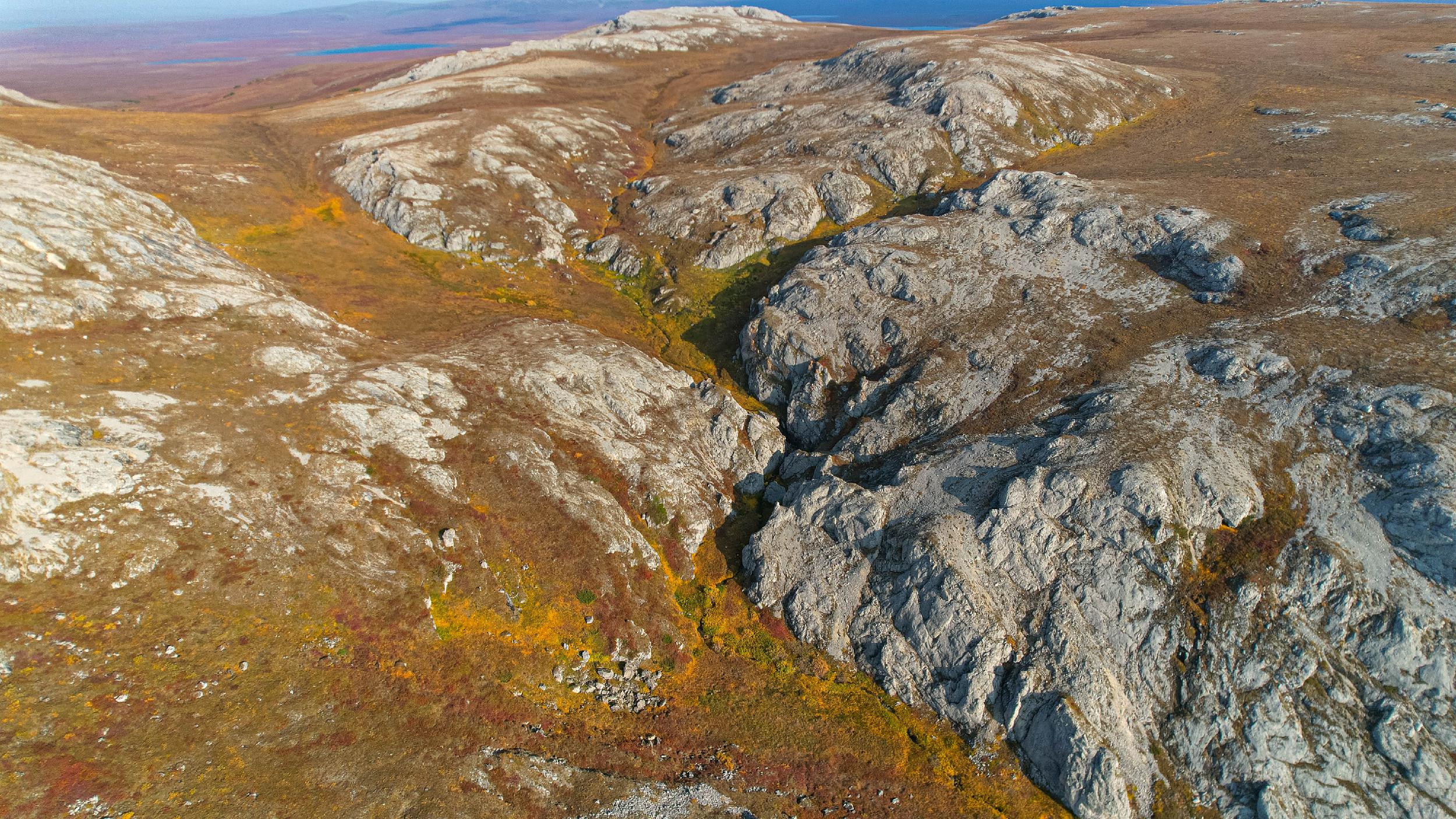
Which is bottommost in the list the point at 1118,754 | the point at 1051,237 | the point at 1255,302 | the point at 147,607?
the point at 1118,754

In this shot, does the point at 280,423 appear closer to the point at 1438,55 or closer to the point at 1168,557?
the point at 1168,557

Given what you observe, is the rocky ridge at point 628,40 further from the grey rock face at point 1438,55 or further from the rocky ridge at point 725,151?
the grey rock face at point 1438,55

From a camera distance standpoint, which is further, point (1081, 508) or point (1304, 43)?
point (1304, 43)

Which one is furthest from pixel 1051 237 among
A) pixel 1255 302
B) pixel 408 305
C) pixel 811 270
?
pixel 408 305

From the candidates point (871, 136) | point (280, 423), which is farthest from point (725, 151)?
point (280, 423)

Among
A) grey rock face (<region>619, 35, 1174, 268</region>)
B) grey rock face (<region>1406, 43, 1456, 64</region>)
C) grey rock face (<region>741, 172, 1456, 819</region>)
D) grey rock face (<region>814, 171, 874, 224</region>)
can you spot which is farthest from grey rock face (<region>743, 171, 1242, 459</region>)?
grey rock face (<region>1406, 43, 1456, 64</region>)

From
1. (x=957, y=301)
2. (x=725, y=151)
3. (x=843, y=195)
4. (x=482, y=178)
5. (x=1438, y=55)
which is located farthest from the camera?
(x=725, y=151)

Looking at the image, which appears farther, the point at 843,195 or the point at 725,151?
the point at 725,151

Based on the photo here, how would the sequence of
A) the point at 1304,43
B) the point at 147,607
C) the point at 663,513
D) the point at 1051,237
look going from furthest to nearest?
the point at 1304,43, the point at 1051,237, the point at 663,513, the point at 147,607

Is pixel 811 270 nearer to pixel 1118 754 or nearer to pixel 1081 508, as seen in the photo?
pixel 1081 508
